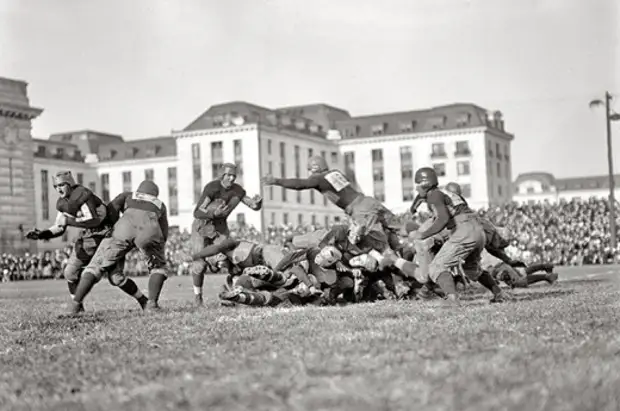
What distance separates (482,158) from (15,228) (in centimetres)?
4919

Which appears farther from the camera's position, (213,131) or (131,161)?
(131,161)

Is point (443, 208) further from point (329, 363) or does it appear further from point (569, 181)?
point (569, 181)

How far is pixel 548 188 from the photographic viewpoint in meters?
133

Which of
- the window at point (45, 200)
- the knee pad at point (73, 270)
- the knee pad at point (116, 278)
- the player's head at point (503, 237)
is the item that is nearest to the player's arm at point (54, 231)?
the knee pad at point (73, 270)

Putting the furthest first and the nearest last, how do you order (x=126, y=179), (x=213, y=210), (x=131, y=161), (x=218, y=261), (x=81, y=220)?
(x=126, y=179) → (x=131, y=161) → (x=213, y=210) → (x=218, y=261) → (x=81, y=220)

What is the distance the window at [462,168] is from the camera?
9125 cm

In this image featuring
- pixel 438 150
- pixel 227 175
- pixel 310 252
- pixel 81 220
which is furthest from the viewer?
pixel 438 150

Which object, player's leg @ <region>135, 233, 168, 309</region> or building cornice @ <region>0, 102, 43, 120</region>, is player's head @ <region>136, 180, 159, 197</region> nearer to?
player's leg @ <region>135, 233, 168, 309</region>

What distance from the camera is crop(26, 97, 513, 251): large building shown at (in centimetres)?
8450

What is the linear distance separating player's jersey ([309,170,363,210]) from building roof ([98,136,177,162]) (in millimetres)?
80638

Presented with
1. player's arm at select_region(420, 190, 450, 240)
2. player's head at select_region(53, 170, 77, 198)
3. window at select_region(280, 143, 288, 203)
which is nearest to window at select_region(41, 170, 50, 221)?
window at select_region(280, 143, 288, 203)

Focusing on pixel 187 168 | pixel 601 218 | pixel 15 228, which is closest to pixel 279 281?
pixel 601 218

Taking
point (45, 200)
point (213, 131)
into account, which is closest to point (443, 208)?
point (213, 131)

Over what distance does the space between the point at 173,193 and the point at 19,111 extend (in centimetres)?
3260
